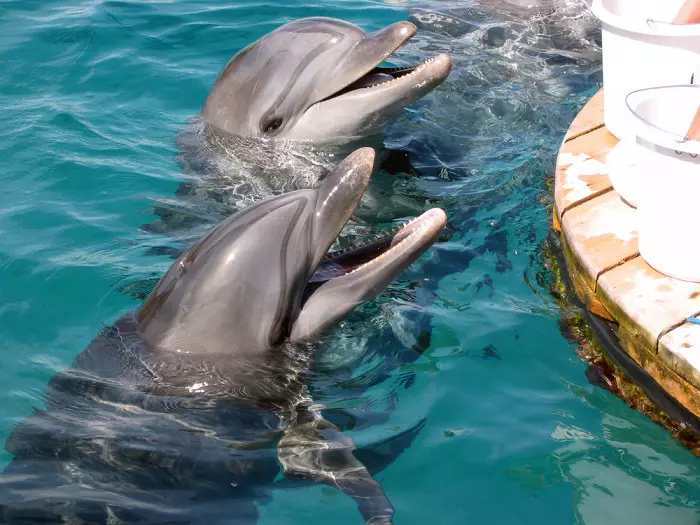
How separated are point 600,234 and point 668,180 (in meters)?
0.93

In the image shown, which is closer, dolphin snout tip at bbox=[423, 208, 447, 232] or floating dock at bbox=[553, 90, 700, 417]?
floating dock at bbox=[553, 90, 700, 417]

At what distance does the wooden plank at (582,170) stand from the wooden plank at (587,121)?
7 cm

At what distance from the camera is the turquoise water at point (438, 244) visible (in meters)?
5.14

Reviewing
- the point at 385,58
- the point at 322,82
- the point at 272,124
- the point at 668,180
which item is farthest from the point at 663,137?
the point at 272,124

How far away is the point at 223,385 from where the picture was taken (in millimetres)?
5250

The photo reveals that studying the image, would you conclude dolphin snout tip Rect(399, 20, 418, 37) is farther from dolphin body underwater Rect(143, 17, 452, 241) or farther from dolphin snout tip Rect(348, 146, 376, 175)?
dolphin snout tip Rect(348, 146, 376, 175)

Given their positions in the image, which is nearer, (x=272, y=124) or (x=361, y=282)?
(x=361, y=282)

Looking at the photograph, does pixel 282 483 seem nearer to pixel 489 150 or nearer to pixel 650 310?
pixel 650 310

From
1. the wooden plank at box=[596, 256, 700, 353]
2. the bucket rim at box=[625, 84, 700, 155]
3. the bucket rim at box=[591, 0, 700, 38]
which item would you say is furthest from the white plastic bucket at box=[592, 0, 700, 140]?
the wooden plank at box=[596, 256, 700, 353]

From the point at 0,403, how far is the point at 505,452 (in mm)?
2920

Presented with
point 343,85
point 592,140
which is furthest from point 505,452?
point 343,85

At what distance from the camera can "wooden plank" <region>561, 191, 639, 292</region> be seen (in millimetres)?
5824

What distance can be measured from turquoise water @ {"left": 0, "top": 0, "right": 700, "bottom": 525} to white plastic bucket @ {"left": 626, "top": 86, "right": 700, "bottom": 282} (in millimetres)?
911

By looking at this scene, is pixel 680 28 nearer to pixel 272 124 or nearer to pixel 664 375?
pixel 664 375
